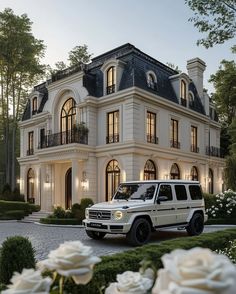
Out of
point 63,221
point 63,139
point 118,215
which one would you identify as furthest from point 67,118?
point 118,215

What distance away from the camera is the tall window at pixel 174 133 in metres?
26.4

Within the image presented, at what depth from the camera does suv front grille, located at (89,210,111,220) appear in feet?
40.0

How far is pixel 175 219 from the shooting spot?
44.3 feet

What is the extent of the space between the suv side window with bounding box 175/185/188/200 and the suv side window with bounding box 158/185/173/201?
40 centimetres

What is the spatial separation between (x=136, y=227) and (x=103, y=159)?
12425 millimetres

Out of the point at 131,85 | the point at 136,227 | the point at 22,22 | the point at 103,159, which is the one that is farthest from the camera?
the point at 22,22

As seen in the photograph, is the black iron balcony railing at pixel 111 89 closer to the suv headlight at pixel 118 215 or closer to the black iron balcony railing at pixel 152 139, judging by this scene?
the black iron balcony railing at pixel 152 139

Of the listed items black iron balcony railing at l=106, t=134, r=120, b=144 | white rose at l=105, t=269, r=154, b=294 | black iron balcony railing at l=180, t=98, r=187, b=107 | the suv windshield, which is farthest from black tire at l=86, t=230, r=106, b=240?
black iron balcony railing at l=180, t=98, r=187, b=107

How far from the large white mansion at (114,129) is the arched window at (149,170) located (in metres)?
0.06

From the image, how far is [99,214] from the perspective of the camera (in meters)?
12.5

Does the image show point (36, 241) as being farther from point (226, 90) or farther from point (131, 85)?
point (226, 90)

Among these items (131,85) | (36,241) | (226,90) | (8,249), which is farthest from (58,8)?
(226,90)

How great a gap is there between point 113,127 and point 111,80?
3.17 m

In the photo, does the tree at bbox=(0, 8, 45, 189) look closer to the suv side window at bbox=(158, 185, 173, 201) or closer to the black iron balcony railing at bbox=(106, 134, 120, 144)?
the black iron balcony railing at bbox=(106, 134, 120, 144)
